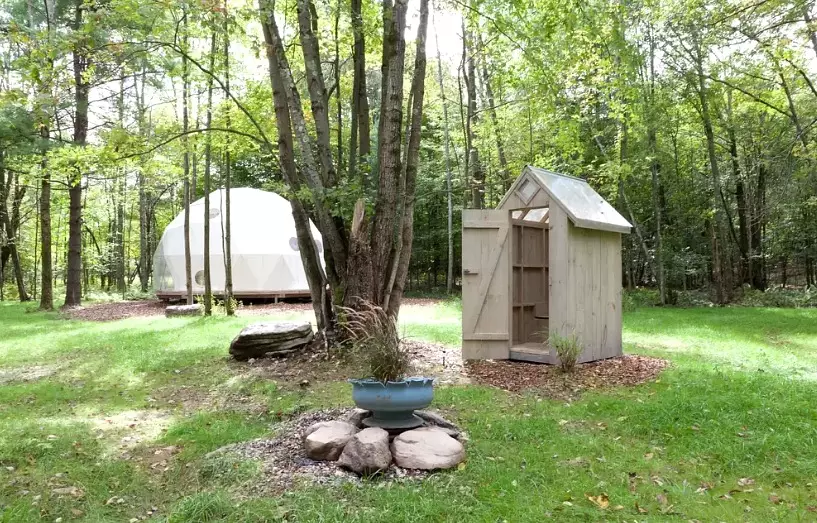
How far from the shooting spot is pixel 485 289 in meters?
7.64

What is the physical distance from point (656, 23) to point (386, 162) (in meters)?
10.9

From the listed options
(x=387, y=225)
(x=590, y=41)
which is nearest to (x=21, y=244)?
(x=387, y=225)

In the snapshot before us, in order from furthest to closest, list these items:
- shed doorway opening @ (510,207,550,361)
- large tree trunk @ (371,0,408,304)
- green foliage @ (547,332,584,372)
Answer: shed doorway opening @ (510,207,550,361) → large tree trunk @ (371,0,408,304) → green foliage @ (547,332,584,372)

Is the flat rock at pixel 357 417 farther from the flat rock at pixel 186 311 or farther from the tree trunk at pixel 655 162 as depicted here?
the tree trunk at pixel 655 162

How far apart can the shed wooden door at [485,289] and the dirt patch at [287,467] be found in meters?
3.48

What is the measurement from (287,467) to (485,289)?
14.1 ft

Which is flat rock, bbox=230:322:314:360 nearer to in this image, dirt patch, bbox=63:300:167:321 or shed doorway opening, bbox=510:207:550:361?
shed doorway opening, bbox=510:207:550:361

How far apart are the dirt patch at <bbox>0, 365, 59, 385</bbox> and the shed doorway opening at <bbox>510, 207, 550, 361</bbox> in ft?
21.1

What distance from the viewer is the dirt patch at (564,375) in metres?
6.21

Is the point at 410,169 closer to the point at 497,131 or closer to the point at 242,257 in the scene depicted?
the point at 497,131

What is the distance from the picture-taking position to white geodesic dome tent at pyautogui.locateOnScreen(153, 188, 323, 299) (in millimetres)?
18266

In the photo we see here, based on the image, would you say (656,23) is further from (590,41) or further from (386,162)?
(386,162)

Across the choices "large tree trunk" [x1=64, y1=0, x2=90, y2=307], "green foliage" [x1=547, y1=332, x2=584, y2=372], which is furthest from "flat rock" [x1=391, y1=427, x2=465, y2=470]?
"large tree trunk" [x1=64, y1=0, x2=90, y2=307]

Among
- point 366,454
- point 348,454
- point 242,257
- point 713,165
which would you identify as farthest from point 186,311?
point 713,165
